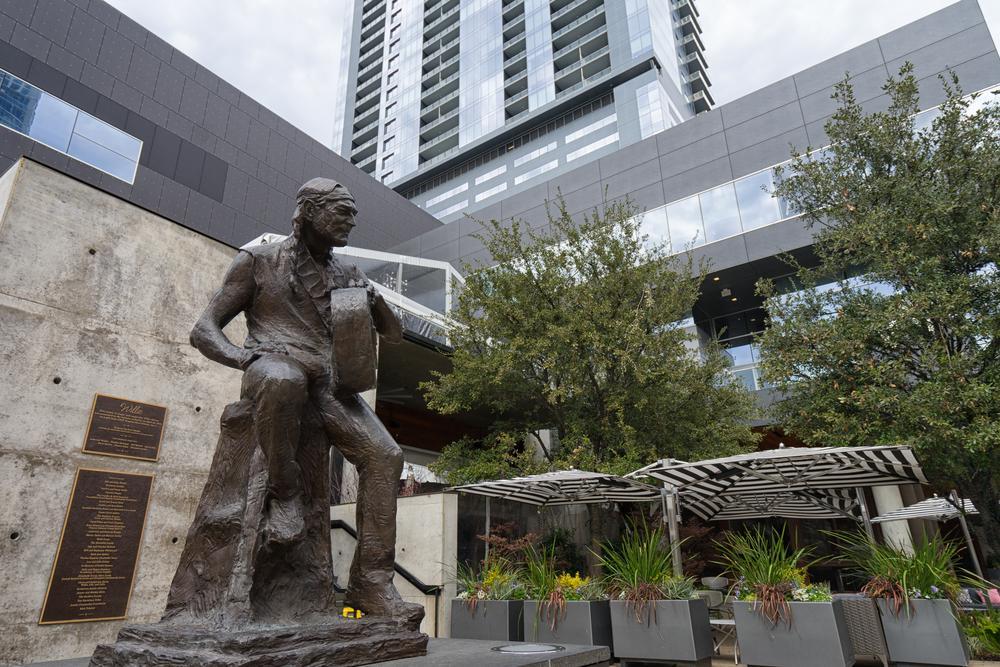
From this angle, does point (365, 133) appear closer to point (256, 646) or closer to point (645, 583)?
point (645, 583)

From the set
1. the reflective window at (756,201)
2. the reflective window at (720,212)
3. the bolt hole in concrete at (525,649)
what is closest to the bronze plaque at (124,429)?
the bolt hole in concrete at (525,649)

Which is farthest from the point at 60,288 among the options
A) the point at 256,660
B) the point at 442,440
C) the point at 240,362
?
the point at 442,440

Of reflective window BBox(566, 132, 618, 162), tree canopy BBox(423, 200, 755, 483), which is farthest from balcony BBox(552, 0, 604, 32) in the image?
tree canopy BBox(423, 200, 755, 483)

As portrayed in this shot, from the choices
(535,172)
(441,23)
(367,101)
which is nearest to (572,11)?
(535,172)

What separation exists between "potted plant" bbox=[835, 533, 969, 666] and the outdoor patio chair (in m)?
0.07

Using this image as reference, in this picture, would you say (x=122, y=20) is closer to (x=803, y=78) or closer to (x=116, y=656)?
(x=803, y=78)

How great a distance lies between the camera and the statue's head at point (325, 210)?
338cm

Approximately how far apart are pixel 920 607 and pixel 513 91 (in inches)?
2458

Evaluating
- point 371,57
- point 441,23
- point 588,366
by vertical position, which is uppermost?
point 371,57

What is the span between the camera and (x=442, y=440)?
76.0 feet

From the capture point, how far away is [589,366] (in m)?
12.9

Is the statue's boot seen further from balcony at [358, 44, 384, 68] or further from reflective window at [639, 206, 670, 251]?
balcony at [358, 44, 384, 68]

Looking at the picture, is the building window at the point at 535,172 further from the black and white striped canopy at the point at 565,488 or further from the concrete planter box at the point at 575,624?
the concrete planter box at the point at 575,624

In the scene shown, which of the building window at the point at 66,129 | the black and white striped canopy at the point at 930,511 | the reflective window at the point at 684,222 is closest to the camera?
the black and white striped canopy at the point at 930,511
